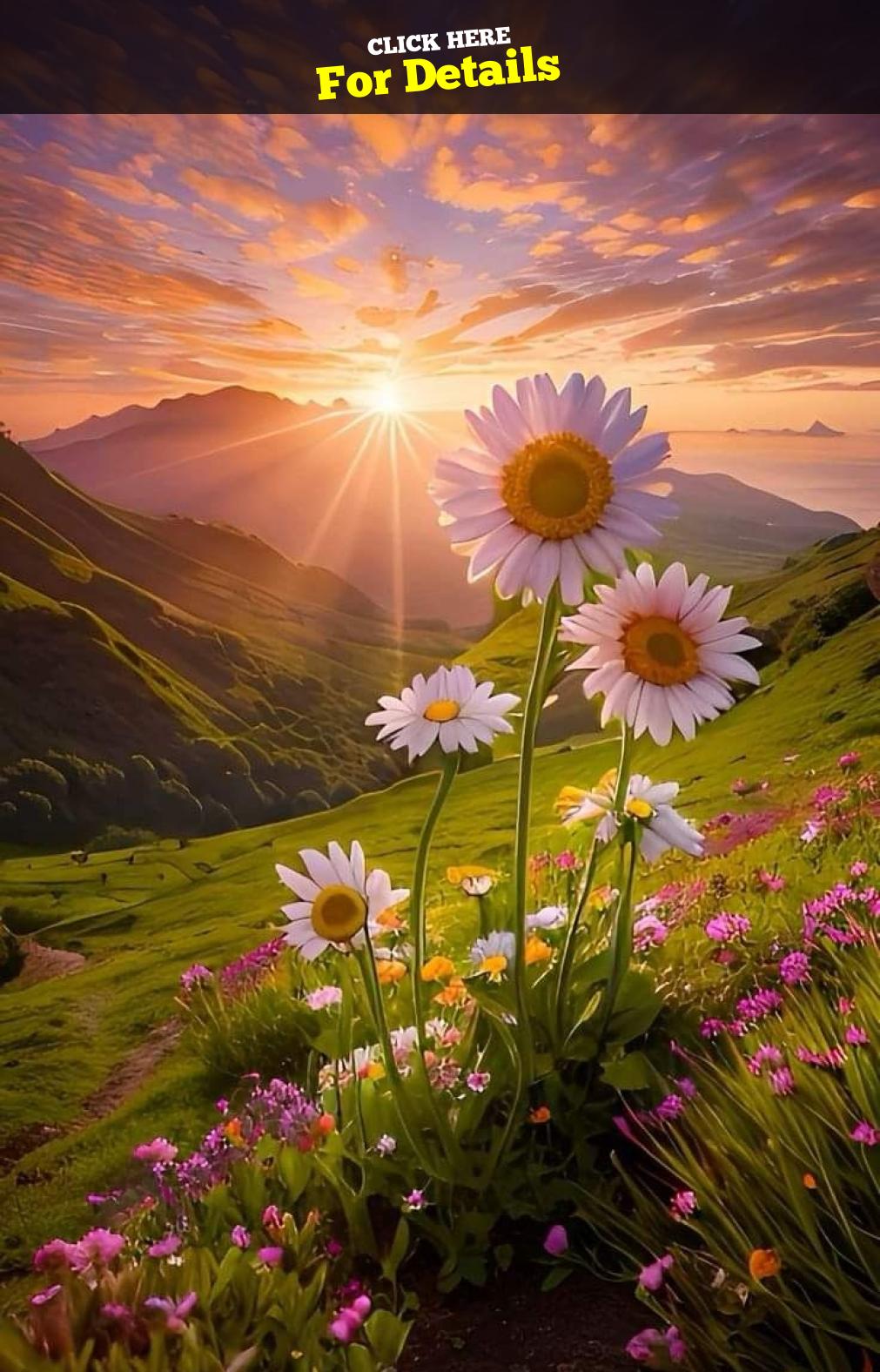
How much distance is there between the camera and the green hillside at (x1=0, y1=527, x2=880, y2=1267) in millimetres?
2266

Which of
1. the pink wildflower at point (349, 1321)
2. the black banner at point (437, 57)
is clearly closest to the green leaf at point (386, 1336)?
the pink wildflower at point (349, 1321)

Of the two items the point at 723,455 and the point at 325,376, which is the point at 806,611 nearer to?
the point at 723,455

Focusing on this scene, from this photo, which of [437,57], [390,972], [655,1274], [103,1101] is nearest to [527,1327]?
[655,1274]

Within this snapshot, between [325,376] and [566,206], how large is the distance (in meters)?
1.07

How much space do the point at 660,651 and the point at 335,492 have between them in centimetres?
368

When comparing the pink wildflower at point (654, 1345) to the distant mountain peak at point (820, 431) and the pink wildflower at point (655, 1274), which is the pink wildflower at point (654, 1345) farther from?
the distant mountain peak at point (820, 431)

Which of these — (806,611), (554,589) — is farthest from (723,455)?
(554,589)

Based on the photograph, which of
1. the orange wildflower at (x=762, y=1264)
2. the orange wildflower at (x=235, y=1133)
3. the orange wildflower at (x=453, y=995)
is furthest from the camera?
the orange wildflower at (x=453, y=995)

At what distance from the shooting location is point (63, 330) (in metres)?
4.05

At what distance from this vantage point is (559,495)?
1058mm

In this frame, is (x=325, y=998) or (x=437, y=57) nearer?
(x=325, y=998)

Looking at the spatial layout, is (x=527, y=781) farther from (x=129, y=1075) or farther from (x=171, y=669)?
(x=171, y=669)

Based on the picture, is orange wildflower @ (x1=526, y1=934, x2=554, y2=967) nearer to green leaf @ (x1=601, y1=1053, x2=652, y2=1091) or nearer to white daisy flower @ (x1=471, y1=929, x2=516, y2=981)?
white daisy flower @ (x1=471, y1=929, x2=516, y2=981)

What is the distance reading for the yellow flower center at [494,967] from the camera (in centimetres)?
132
